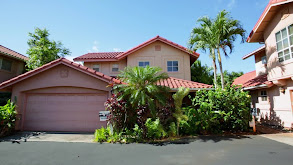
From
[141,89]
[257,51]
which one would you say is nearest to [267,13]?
[257,51]

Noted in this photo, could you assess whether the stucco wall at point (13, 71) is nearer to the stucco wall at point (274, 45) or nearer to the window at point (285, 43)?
the stucco wall at point (274, 45)

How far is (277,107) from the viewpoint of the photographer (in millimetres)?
9781

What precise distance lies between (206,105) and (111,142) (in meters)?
5.26

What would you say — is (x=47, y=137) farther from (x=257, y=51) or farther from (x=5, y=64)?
(x=257, y=51)

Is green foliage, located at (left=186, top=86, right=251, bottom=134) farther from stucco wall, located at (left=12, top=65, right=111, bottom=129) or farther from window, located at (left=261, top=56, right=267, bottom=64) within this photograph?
window, located at (left=261, top=56, right=267, bottom=64)

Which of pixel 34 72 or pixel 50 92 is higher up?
pixel 34 72

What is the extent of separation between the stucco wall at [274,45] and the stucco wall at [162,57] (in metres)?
5.61

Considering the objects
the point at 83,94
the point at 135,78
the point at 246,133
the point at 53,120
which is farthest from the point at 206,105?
the point at 53,120

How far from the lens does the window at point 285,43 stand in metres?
8.50

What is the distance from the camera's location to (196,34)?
10.8 meters

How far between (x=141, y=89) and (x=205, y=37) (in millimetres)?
6382

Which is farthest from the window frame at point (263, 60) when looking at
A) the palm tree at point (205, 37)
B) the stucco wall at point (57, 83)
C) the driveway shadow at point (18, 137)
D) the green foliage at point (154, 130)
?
the driveway shadow at point (18, 137)

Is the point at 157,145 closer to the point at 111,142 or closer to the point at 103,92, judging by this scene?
the point at 111,142

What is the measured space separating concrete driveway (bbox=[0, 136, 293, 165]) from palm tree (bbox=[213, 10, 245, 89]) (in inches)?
207
